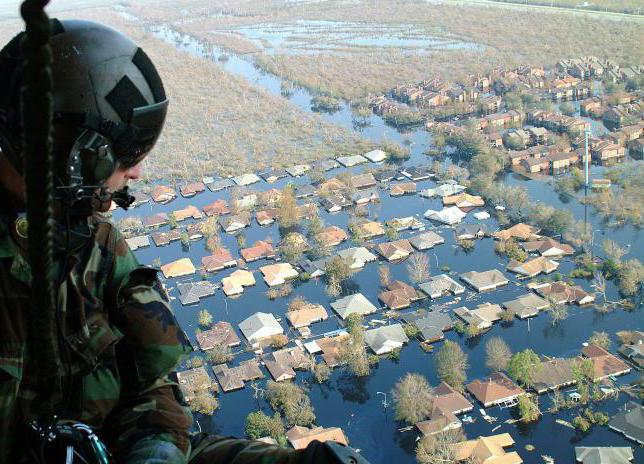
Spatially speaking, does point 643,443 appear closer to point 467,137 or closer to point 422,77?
point 467,137

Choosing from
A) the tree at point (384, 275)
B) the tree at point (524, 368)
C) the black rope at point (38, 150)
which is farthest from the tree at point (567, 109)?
the black rope at point (38, 150)

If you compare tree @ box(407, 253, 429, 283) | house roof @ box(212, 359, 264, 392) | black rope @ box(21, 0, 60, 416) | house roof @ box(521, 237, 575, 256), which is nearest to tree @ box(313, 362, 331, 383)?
house roof @ box(212, 359, 264, 392)

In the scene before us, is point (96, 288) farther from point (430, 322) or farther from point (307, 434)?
point (430, 322)

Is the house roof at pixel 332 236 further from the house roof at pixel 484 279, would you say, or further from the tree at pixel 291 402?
the tree at pixel 291 402

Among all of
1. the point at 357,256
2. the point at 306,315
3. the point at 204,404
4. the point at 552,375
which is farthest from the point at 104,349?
the point at 357,256

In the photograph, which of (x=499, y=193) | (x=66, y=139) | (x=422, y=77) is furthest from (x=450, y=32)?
(x=66, y=139)
